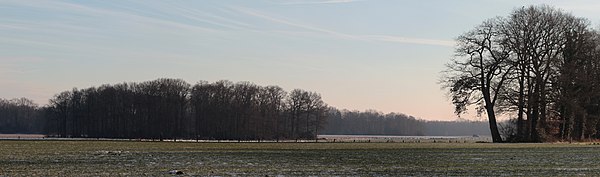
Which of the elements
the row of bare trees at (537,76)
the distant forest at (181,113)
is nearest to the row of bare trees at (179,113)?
the distant forest at (181,113)

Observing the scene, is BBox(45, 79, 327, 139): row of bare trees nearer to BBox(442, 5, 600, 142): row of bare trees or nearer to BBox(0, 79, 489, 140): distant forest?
BBox(0, 79, 489, 140): distant forest

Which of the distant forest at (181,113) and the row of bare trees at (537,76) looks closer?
the row of bare trees at (537,76)

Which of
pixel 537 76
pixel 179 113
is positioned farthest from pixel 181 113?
pixel 537 76

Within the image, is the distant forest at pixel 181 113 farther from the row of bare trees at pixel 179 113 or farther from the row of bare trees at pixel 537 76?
the row of bare trees at pixel 537 76

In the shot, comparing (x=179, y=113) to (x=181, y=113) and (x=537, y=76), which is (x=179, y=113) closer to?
(x=181, y=113)

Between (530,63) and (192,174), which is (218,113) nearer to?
(530,63)

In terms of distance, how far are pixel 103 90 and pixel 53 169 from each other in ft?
446

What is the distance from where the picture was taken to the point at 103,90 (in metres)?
154

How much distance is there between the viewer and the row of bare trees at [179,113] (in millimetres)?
145250

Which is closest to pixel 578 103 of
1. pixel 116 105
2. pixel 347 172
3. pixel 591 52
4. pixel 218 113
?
pixel 591 52

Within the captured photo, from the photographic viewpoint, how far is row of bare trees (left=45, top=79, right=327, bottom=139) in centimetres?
14525

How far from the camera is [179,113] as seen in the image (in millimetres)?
148125

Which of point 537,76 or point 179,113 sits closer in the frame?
point 537,76

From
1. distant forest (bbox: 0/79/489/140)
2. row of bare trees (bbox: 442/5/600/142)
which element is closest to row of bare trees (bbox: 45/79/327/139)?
distant forest (bbox: 0/79/489/140)
